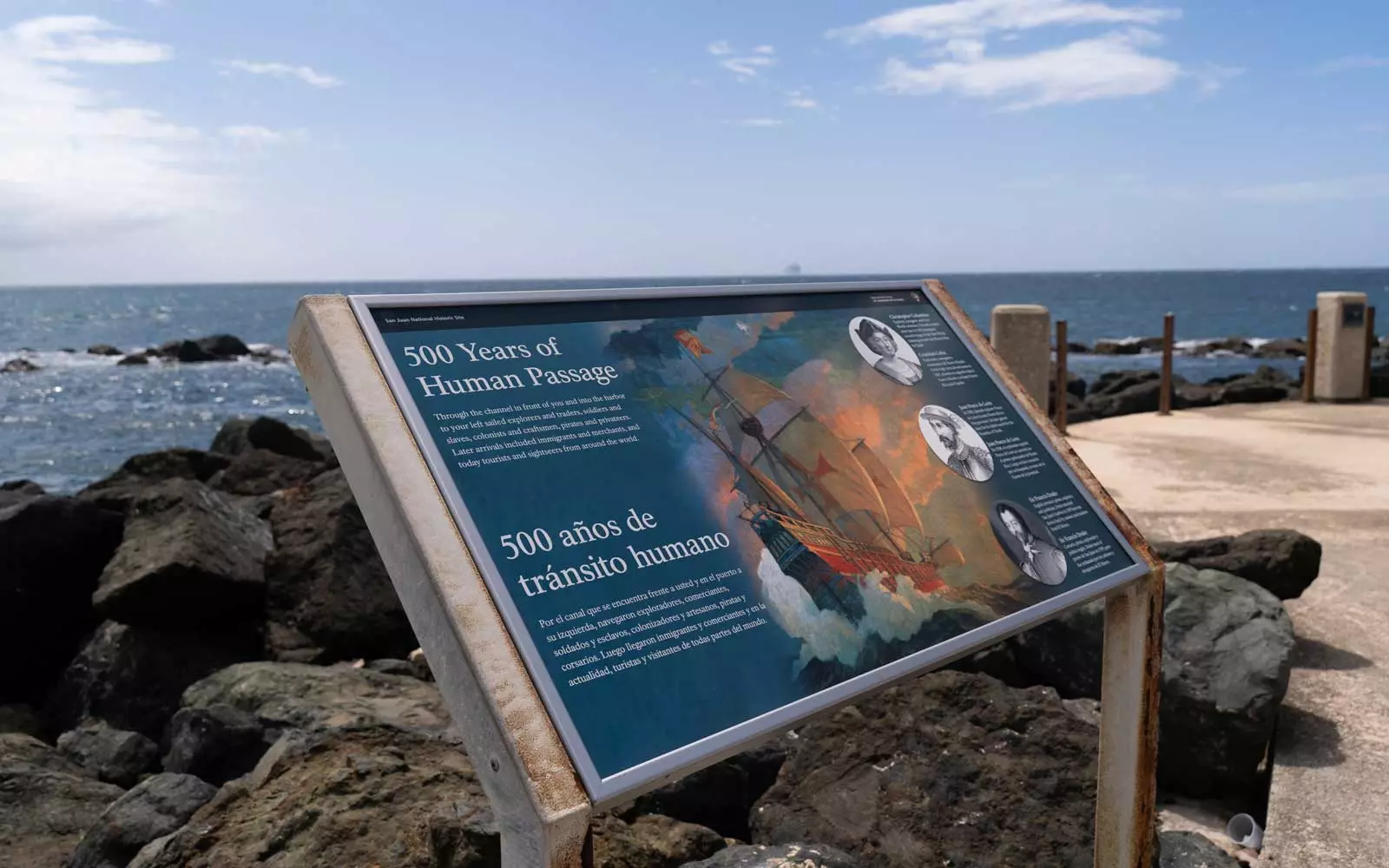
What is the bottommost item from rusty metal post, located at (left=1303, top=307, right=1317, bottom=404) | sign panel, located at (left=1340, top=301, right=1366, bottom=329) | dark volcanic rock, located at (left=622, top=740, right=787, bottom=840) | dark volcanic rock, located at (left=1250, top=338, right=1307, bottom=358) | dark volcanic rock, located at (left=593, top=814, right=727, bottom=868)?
dark volcanic rock, located at (left=1250, top=338, right=1307, bottom=358)

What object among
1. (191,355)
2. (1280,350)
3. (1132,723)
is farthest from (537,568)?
(191,355)

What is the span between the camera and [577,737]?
1.61 metres

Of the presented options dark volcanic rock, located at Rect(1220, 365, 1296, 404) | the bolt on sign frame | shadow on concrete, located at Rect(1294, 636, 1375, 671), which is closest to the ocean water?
the bolt on sign frame

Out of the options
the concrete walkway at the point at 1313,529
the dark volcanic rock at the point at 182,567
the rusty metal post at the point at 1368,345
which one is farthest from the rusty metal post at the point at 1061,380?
the dark volcanic rock at the point at 182,567

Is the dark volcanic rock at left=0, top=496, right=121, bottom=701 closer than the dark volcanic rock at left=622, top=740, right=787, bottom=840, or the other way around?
the dark volcanic rock at left=622, top=740, right=787, bottom=840

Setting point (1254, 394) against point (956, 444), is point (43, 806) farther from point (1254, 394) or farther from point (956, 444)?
point (1254, 394)

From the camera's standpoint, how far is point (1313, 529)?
23.2ft

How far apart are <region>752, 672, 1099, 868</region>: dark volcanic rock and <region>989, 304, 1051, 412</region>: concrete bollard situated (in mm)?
7140

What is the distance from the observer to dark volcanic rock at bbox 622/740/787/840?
351 cm

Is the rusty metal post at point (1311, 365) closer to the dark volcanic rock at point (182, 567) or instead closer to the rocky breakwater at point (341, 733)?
the rocky breakwater at point (341, 733)

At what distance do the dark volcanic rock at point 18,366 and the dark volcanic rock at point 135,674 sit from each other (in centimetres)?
3776

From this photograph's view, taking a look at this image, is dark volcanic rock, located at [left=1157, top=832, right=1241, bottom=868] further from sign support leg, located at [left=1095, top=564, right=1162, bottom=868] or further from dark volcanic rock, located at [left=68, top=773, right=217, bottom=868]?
dark volcanic rock, located at [left=68, top=773, right=217, bottom=868]

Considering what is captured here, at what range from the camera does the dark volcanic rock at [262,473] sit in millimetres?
10250

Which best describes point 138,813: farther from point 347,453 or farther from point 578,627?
point 578,627
